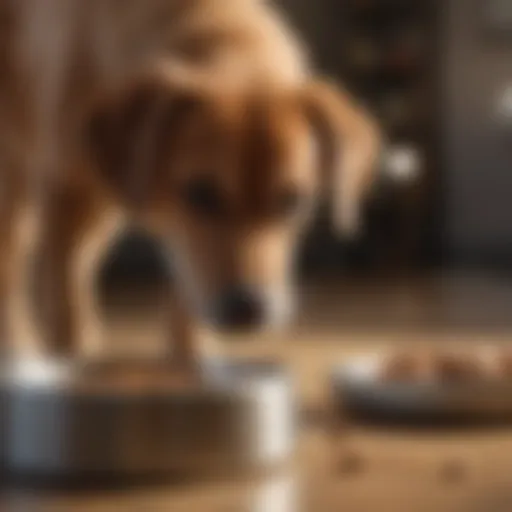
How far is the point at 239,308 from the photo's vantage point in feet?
5.46

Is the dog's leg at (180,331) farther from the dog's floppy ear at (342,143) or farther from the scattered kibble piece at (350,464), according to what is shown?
the scattered kibble piece at (350,464)

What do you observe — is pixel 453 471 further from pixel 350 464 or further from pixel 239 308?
pixel 239 308

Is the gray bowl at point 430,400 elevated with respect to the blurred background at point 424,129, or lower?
lower

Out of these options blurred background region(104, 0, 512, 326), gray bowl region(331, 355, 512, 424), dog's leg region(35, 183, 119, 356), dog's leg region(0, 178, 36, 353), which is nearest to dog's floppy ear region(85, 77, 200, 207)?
dog's leg region(35, 183, 119, 356)

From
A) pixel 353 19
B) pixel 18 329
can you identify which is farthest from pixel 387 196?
pixel 18 329

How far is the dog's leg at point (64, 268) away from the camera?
1.80 m

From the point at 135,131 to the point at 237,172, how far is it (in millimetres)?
143

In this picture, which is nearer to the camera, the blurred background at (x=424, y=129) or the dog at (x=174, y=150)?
the dog at (x=174, y=150)

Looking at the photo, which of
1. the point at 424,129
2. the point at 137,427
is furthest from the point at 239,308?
the point at 424,129

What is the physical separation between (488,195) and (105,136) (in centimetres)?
319

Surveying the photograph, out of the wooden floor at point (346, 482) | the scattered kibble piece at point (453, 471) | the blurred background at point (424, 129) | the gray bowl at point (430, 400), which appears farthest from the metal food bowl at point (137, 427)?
the blurred background at point (424, 129)

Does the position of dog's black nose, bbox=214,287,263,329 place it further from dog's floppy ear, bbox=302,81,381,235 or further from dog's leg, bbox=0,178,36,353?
dog's leg, bbox=0,178,36,353

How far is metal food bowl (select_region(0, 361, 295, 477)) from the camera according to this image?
967mm

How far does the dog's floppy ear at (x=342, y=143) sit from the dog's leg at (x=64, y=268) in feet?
1.04
